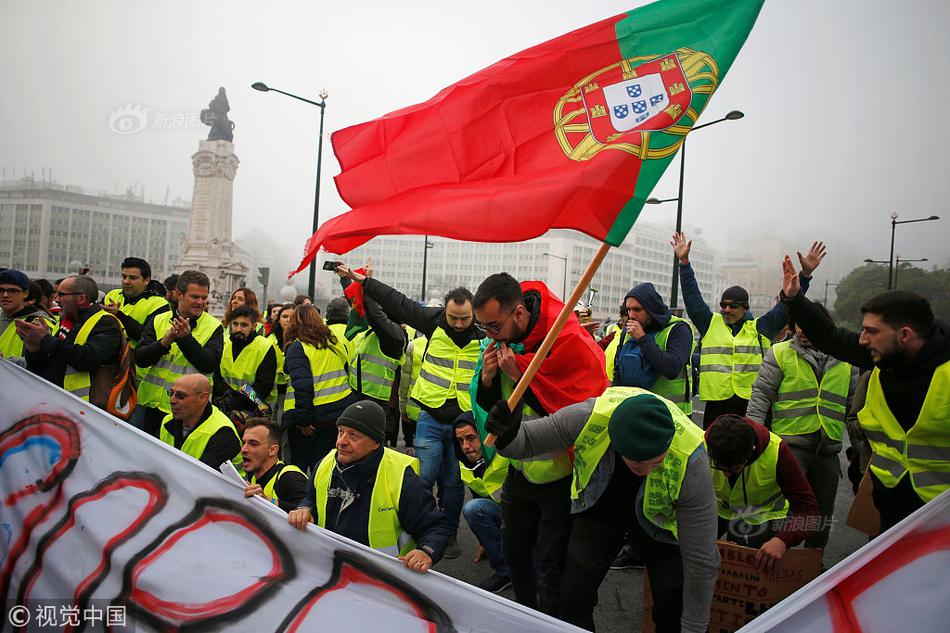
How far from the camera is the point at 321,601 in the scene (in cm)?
267

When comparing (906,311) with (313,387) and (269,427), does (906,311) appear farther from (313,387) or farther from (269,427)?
(313,387)

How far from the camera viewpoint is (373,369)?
19.8 ft

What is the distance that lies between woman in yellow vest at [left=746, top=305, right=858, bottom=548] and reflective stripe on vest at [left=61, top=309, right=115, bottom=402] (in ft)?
16.6

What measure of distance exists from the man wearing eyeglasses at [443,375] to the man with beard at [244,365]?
1.45 m

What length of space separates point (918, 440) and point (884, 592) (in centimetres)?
99

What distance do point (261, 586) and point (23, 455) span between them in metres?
1.66

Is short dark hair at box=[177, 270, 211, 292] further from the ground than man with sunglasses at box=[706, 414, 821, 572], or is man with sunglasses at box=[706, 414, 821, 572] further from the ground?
short dark hair at box=[177, 270, 211, 292]

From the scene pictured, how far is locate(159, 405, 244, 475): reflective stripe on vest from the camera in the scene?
4.20 m

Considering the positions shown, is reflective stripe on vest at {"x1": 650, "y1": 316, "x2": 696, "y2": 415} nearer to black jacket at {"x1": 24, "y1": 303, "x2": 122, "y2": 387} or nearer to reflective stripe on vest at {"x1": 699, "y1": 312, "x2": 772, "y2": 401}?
reflective stripe on vest at {"x1": 699, "y1": 312, "x2": 772, "y2": 401}

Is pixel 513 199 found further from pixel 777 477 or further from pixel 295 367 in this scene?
pixel 295 367

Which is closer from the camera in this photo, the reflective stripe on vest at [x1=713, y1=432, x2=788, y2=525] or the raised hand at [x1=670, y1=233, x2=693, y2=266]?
the reflective stripe on vest at [x1=713, y1=432, x2=788, y2=525]

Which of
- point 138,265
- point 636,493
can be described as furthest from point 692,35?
point 138,265

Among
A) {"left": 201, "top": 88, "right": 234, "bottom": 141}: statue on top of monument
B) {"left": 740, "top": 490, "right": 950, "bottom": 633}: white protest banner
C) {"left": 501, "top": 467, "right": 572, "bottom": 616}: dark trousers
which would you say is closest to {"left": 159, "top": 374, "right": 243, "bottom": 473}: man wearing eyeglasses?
{"left": 501, "top": 467, "right": 572, "bottom": 616}: dark trousers

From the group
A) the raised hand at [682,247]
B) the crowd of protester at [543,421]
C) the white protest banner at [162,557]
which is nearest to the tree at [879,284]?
the raised hand at [682,247]
